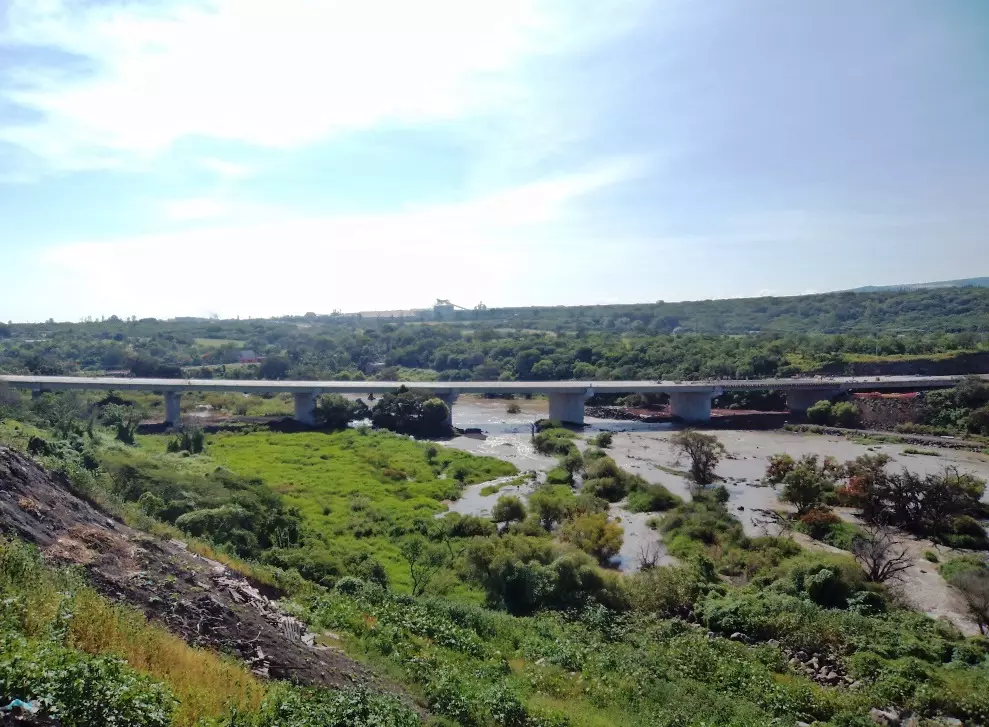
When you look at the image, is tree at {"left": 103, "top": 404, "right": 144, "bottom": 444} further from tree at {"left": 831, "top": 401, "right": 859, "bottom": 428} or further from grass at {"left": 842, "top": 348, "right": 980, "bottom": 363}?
grass at {"left": 842, "top": 348, "right": 980, "bottom": 363}

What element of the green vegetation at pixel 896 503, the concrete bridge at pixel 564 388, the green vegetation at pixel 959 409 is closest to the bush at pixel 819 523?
the green vegetation at pixel 896 503

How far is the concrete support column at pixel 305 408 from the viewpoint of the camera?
61.2 meters

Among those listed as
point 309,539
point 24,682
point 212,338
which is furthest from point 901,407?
point 212,338

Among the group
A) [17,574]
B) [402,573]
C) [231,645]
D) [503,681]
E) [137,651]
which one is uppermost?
[17,574]

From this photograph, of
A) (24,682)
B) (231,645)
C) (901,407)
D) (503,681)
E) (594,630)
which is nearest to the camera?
(24,682)

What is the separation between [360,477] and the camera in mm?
39406

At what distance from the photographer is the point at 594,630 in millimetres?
17406

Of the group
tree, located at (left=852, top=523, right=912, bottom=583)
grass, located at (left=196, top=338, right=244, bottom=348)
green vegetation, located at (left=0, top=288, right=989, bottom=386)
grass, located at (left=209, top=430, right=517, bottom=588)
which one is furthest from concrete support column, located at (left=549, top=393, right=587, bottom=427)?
grass, located at (left=196, top=338, right=244, bottom=348)

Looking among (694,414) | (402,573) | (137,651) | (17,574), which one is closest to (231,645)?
(137,651)

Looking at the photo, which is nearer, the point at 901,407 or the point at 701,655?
the point at 701,655

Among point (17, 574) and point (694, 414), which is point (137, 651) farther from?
point (694, 414)

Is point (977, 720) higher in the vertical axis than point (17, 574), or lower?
lower

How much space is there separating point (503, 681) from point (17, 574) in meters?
8.31

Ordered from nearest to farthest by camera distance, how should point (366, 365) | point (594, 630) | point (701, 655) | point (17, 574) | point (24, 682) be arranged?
1. point (24, 682)
2. point (17, 574)
3. point (701, 655)
4. point (594, 630)
5. point (366, 365)
